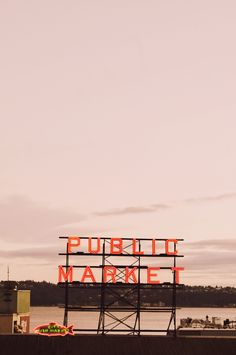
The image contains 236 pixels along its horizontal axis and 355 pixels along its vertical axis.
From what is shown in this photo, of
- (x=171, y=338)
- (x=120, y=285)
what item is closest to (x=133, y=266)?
(x=120, y=285)

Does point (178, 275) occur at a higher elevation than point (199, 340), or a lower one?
A: higher

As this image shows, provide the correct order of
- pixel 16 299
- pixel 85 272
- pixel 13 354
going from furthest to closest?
pixel 16 299
pixel 85 272
pixel 13 354

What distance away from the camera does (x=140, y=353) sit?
214 ft

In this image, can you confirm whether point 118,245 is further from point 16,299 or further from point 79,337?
point 16,299

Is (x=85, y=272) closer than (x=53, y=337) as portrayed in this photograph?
No

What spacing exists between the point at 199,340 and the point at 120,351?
Result: 7.58 meters

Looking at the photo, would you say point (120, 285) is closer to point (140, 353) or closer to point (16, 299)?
point (140, 353)

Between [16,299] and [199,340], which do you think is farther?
[16,299]

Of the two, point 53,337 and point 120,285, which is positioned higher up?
point 120,285

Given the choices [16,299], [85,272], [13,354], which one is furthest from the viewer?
[16,299]

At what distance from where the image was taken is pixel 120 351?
215 feet

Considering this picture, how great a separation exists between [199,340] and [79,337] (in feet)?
36.2

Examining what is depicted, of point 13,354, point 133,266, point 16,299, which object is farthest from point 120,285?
point 16,299

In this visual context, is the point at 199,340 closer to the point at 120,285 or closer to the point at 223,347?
the point at 223,347
